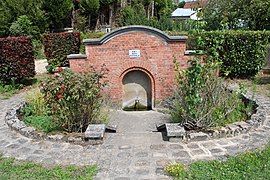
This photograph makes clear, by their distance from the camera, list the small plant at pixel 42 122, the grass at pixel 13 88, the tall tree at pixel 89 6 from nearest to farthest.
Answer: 1. the small plant at pixel 42 122
2. the grass at pixel 13 88
3. the tall tree at pixel 89 6

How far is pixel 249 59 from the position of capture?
998cm

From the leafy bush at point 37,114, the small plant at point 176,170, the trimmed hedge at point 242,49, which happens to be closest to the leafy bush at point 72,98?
the leafy bush at point 37,114

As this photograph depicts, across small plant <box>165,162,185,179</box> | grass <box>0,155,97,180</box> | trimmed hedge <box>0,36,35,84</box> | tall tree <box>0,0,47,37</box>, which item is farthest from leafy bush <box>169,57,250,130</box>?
tall tree <box>0,0,47,37</box>

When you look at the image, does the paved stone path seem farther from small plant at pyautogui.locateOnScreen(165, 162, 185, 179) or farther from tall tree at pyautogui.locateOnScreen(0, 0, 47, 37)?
tall tree at pyautogui.locateOnScreen(0, 0, 47, 37)

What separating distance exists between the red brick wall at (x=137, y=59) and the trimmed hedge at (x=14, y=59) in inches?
111

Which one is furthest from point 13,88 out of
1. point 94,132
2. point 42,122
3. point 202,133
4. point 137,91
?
point 202,133

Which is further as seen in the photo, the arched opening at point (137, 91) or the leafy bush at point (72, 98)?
the arched opening at point (137, 91)

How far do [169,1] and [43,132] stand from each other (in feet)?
98.4

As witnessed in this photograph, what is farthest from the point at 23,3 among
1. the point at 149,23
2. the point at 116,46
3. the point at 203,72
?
the point at 203,72

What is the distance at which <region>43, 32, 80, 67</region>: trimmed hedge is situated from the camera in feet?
38.1

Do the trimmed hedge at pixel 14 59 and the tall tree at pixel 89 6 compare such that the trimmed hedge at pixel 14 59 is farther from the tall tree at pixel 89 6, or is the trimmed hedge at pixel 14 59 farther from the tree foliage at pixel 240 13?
the tall tree at pixel 89 6

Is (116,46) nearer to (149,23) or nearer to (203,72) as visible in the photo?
(203,72)

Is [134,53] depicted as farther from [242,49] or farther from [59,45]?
[59,45]

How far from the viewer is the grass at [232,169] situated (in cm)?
330
